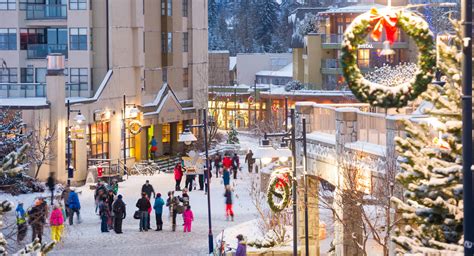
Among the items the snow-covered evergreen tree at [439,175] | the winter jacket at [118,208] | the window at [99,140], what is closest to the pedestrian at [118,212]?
the winter jacket at [118,208]

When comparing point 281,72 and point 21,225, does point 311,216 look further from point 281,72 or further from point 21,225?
point 281,72

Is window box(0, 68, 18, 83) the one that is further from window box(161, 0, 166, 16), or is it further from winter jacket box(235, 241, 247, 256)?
winter jacket box(235, 241, 247, 256)

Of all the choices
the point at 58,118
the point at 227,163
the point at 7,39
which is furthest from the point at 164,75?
the point at 227,163

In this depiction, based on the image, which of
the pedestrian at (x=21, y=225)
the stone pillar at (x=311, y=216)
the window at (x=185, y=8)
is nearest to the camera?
the pedestrian at (x=21, y=225)

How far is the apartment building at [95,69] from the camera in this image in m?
56.7

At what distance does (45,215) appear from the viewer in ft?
105

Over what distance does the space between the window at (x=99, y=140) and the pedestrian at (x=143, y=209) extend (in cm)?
2037

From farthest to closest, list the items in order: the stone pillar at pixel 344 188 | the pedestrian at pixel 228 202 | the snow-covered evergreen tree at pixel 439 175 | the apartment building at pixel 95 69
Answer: the apartment building at pixel 95 69 → the pedestrian at pixel 228 202 → the stone pillar at pixel 344 188 → the snow-covered evergreen tree at pixel 439 175

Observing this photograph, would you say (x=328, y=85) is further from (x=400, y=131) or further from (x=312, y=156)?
(x=400, y=131)

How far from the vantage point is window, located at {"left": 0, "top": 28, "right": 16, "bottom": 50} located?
202ft

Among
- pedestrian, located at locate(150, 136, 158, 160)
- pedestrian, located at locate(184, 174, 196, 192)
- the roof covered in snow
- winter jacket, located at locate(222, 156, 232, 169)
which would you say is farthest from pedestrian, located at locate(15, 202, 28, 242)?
the roof covered in snow

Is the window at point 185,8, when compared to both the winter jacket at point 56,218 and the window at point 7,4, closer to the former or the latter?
the window at point 7,4

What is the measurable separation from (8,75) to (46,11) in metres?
3.85

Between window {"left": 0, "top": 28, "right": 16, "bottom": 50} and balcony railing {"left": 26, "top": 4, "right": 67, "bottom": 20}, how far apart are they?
112 cm
